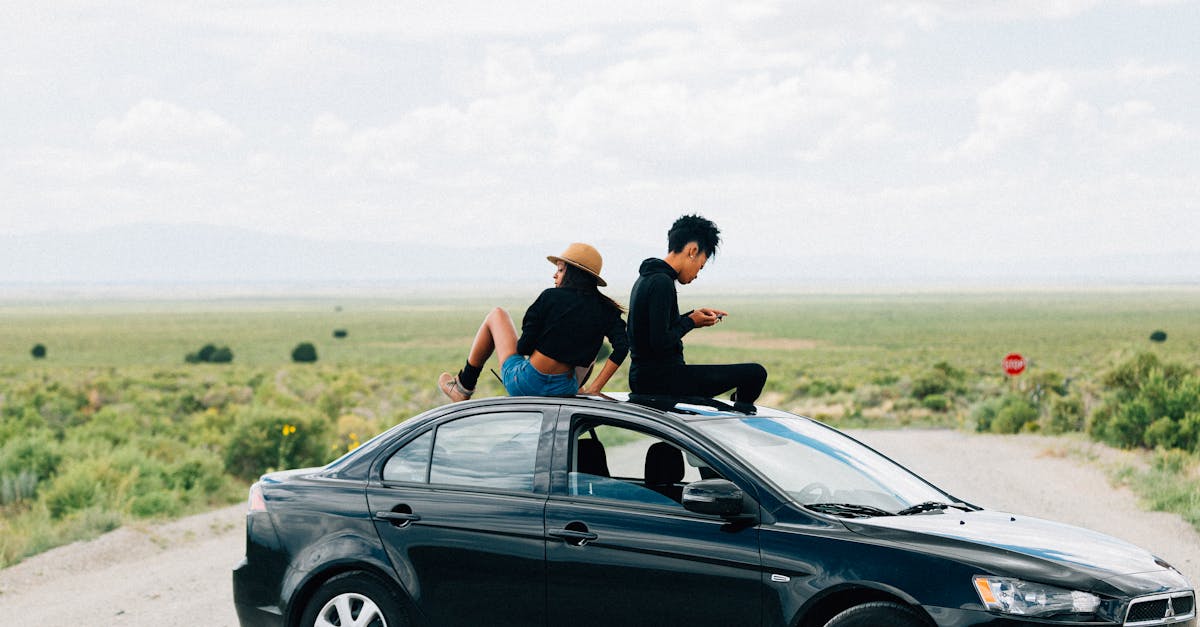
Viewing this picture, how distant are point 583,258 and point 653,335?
0.83m

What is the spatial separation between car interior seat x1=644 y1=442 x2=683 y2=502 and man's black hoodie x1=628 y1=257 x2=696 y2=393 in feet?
4.11

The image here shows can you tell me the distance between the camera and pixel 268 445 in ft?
69.9

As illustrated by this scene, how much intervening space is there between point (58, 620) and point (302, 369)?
177 ft

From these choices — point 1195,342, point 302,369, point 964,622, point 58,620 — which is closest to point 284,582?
point 964,622

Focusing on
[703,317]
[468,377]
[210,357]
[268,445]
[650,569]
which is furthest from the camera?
[210,357]

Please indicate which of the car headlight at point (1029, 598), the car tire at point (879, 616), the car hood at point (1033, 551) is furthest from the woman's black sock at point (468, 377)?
the car headlight at point (1029, 598)

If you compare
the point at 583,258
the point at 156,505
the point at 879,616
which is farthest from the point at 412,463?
the point at 156,505

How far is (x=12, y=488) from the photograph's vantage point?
18.6 m

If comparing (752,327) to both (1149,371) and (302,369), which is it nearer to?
(302,369)

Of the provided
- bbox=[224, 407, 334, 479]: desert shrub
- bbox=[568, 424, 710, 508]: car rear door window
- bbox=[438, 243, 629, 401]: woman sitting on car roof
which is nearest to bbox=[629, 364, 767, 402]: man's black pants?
bbox=[438, 243, 629, 401]: woman sitting on car roof

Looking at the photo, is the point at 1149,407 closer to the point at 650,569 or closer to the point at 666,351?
the point at 666,351

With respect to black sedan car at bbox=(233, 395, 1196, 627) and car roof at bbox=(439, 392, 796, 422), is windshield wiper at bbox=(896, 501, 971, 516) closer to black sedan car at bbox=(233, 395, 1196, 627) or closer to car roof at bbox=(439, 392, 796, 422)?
black sedan car at bbox=(233, 395, 1196, 627)

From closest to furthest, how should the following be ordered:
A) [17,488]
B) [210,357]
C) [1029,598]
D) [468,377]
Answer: [1029,598] < [468,377] < [17,488] < [210,357]

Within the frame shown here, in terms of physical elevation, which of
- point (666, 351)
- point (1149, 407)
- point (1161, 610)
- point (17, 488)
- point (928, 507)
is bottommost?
point (17, 488)
